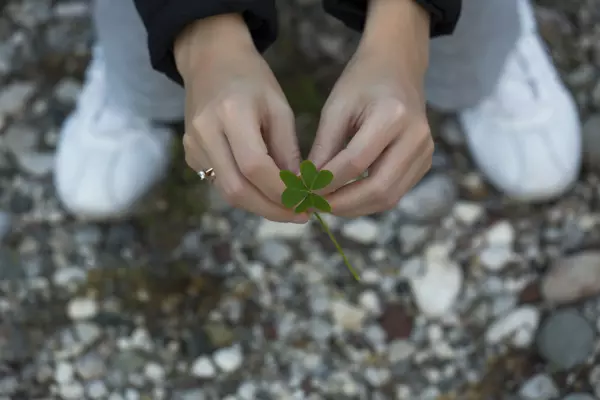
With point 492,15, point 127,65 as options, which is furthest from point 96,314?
point 492,15

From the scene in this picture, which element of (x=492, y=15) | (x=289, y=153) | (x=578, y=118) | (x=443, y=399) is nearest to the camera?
(x=289, y=153)

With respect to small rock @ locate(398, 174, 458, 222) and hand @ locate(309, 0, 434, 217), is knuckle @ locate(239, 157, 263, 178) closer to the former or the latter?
hand @ locate(309, 0, 434, 217)

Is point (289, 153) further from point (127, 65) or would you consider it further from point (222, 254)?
point (222, 254)

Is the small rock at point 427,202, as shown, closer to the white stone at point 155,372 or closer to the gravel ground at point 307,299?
the gravel ground at point 307,299

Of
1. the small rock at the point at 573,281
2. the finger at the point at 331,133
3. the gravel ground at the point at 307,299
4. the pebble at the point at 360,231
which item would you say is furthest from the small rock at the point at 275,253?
the finger at the point at 331,133

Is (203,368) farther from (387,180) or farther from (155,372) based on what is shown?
(387,180)

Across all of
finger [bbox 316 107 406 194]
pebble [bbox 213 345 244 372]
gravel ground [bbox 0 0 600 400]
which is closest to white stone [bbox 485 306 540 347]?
gravel ground [bbox 0 0 600 400]
